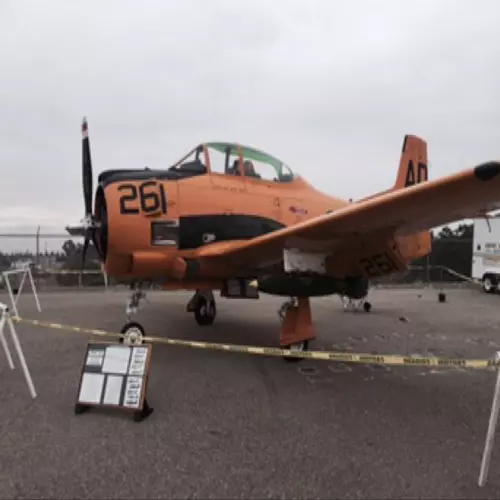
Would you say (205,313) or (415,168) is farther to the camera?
(205,313)

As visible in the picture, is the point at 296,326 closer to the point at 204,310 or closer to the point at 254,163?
the point at 254,163

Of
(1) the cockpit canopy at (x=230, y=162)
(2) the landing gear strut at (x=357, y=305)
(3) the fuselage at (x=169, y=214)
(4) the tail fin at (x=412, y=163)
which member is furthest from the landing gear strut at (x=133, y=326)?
(2) the landing gear strut at (x=357, y=305)

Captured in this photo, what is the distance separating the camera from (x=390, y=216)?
4586 mm

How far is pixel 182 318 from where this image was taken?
10227 millimetres

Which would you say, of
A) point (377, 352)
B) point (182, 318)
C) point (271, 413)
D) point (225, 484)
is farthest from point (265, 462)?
point (182, 318)

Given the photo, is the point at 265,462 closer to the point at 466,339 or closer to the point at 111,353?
the point at 111,353

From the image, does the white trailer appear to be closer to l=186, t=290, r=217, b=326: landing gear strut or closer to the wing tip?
l=186, t=290, r=217, b=326: landing gear strut

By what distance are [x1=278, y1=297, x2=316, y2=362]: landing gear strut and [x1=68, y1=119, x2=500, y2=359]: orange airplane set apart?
0.01m

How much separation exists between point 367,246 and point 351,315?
596cm

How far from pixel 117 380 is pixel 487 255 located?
18.0 m

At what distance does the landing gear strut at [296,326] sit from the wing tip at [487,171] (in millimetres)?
3119

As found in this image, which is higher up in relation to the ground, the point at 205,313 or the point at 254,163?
the point at 254,163

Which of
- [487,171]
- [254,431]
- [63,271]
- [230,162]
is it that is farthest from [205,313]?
[63,271]

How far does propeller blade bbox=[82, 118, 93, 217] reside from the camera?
657 cm
